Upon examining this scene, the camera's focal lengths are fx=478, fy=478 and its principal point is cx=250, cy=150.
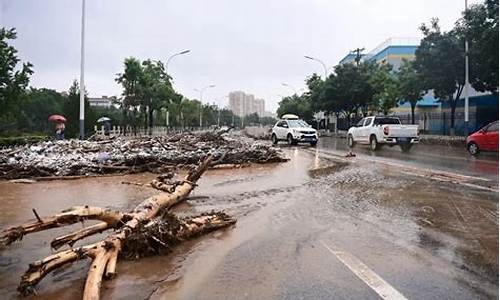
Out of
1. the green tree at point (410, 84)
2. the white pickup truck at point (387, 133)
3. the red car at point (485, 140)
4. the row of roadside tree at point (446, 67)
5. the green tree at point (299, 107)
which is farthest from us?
the green tree at point (299, 107)

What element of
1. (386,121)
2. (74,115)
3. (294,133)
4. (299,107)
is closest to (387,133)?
(386,121)

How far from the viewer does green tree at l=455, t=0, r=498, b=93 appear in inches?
958

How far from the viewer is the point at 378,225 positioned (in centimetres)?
688

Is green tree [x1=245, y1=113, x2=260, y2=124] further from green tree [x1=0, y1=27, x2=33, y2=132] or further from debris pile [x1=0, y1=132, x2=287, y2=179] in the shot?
debris pile [x1=0, y1=132, x2=287, y2=179]

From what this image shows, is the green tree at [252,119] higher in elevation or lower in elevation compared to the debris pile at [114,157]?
higher

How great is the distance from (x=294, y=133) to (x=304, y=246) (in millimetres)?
23872

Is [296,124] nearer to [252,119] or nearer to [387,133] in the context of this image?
[387,133]

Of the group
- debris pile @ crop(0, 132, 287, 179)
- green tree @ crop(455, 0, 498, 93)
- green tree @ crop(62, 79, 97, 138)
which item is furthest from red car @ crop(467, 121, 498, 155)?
green tree @ crop(62, 79, 97, 138)

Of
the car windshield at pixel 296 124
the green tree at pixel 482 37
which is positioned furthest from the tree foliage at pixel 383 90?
the car windshield at pixel 296 124

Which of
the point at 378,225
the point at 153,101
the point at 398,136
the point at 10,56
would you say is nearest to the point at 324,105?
the point at 153,101

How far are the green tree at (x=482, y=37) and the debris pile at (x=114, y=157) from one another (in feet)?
45.3

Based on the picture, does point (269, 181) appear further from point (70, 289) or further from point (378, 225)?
point (70, 289)

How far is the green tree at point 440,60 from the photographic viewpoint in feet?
98.5

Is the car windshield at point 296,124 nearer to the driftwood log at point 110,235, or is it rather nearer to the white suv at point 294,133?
the white suv at point 294,133
